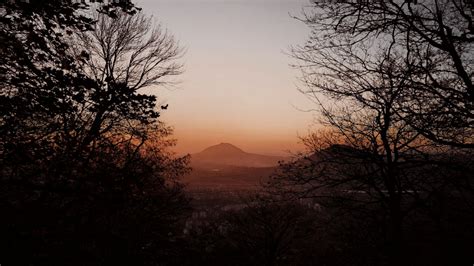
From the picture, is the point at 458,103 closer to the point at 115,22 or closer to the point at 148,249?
the point at 115,22

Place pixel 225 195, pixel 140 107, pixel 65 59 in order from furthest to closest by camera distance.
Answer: pixel 225 195 < pixel 140 107 < pixel 65 59

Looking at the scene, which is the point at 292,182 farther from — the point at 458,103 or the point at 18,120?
the point at 18,120

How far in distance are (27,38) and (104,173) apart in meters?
2.95

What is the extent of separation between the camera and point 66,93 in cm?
554

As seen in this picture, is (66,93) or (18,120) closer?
(18,120)

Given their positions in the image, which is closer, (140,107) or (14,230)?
(14,230)

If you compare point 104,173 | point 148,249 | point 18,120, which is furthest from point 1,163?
point 148,249

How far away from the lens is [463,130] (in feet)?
16.8

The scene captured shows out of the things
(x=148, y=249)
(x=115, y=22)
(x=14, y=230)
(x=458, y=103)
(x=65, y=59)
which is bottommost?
(x=148, y=249)

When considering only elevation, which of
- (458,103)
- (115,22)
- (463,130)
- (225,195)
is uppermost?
(115,22)

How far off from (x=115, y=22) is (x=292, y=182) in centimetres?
1053

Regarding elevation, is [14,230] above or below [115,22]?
below

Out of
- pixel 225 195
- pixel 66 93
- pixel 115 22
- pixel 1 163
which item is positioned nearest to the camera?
pixel 1 163

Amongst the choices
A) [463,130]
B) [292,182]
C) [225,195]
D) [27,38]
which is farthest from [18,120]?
[225,195]
